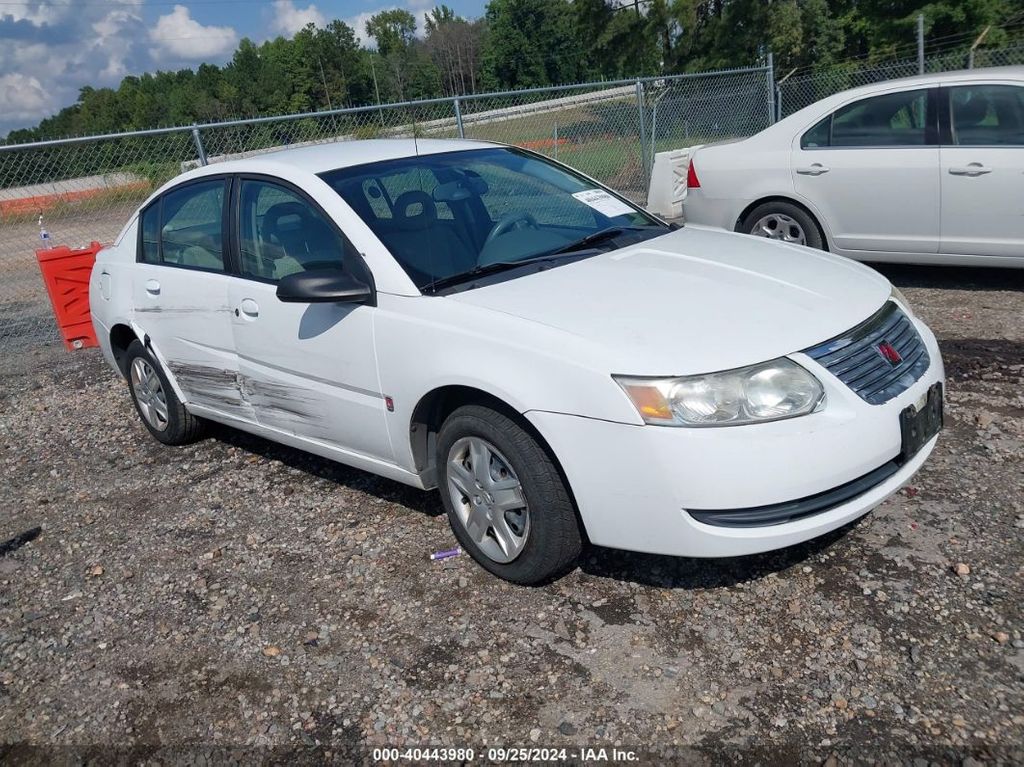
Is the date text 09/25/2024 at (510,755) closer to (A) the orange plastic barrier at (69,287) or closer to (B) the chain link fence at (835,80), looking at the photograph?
(A) the orange plastic barrier at (69,287)

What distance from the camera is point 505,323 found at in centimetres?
319

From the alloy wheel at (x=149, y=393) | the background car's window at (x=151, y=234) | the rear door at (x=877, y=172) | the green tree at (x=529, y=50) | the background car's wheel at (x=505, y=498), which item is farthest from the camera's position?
the green tree at (x=529, y=50)

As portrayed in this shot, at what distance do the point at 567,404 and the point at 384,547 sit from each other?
139 centimetres

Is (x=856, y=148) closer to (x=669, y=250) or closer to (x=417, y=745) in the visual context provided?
(x=669, y=250)

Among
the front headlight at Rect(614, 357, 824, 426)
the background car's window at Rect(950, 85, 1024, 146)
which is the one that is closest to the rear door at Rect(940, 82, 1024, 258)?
the background car's window at Rect(950, 85, 1024, 146)

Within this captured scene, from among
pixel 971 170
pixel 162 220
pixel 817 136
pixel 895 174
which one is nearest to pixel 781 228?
pixel 817 136

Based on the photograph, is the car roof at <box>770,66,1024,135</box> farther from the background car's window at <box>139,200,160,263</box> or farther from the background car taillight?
the background car's window at <box>139,200,160,263</box>

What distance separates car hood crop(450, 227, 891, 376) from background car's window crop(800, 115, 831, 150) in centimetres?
364

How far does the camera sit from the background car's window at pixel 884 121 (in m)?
6.67

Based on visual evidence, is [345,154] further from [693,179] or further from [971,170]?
[971,170]

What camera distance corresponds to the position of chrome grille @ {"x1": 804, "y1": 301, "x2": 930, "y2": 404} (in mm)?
3010

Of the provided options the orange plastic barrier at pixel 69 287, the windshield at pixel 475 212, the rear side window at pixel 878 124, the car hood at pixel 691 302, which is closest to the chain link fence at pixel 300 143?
the orange plastic barrier at pixel 69 287

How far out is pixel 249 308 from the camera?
13.6 ft

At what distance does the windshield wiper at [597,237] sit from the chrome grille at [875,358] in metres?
1.24
